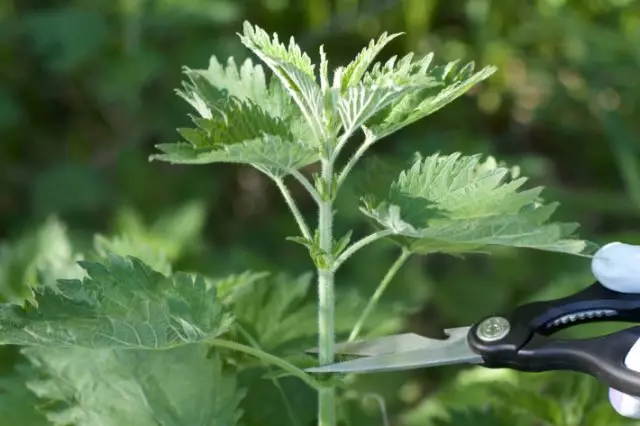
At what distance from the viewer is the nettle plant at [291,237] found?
0.58 m

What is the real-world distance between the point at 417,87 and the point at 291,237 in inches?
5.1

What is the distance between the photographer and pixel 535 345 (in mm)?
637

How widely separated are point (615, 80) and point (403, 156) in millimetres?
413

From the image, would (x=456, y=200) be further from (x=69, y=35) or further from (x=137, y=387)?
(x=69, y=35)

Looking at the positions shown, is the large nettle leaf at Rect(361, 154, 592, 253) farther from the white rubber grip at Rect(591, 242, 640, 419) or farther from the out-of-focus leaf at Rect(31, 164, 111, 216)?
the out-of-focus leaf at Rect(31, 164, 111, 216)

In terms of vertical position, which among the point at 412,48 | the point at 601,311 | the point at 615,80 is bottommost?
the point at 601,311

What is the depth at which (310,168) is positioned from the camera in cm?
173

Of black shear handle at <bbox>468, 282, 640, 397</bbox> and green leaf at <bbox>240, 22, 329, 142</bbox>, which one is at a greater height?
green leaf at <bbox>240, 22, 329, 142</bbox>

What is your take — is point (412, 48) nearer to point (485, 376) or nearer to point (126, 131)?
point (126, 131)

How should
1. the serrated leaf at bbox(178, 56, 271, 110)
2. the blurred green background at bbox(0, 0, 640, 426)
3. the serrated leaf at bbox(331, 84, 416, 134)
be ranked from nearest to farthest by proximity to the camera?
the serrated leaf at bbox(331, 84, 416, 134), the serrated leaf at bbox(178, 56, 271, 110), the blurred green background at bbox(0, 0, 640, 426)

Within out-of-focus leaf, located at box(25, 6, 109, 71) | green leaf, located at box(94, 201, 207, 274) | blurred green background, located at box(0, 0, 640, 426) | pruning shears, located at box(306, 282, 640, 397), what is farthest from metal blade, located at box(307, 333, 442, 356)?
out-of-focus leaf, located at box(25, 6, 109, 71)

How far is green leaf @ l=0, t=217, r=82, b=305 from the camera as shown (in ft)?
2.81

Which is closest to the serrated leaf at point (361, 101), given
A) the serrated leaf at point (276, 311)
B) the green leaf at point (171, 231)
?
the serrated leaf at point (276, 311)

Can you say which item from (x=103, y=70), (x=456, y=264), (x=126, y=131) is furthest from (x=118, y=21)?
(x=456, y=264)
